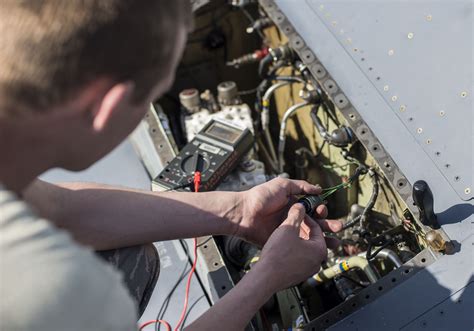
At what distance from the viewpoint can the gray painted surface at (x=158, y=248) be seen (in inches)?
61.3

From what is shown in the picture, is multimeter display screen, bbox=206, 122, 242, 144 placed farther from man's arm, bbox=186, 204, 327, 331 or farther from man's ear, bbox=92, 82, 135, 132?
man's ear, bbox=92, 82, 135, 132

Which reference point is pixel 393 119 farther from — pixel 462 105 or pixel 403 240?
pixel 403 240

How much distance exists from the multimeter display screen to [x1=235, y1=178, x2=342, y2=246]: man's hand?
0.42 m

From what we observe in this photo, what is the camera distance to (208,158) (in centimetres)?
182

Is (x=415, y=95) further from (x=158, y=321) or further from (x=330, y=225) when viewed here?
(x=158, y=321)

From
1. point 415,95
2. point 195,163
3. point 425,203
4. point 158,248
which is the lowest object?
point 158,248

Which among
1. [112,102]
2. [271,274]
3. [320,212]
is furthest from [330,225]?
[112,102]

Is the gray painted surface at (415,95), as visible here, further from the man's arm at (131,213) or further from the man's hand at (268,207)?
the man's arm at (131,213)

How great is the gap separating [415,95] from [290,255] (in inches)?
24.6

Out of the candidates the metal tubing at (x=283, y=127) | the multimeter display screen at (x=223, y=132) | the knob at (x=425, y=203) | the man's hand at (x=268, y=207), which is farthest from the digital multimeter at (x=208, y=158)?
the knob at (x=425, y=203)

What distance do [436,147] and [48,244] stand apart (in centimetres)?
107

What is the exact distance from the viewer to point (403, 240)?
1550 millimetres

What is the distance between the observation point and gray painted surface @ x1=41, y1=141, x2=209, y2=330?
156 cm

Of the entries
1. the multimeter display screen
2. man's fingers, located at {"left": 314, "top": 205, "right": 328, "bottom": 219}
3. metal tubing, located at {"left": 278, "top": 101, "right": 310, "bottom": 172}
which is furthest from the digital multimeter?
man's fingers, located at {"left": 314, "top": 205, "right": 328, "bottom": 219}
